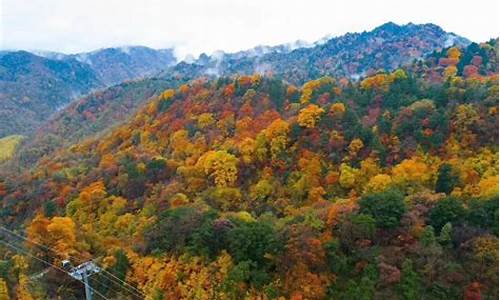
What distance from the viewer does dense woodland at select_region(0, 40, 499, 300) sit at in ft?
93.7

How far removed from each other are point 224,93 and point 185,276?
40.2m

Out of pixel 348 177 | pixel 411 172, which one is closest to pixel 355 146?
pixel 348 177

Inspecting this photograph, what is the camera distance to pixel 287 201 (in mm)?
41375

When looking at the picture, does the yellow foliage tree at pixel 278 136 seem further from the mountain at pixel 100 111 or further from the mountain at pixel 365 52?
the mountain at pixel 365 52

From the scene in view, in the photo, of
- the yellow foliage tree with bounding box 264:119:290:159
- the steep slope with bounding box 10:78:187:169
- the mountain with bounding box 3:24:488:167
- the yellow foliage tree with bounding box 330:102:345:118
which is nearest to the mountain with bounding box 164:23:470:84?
the mountain with bounding box 3:24:488:167

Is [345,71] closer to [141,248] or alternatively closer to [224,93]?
[224,93]

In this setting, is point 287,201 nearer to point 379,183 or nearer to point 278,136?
point 379,183

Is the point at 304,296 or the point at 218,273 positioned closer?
the point at 304,296

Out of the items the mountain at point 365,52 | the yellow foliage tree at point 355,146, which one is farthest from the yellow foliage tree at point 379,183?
the mountain at point 365,52

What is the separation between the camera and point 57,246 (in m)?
36.0

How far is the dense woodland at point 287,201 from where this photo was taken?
28562 mm

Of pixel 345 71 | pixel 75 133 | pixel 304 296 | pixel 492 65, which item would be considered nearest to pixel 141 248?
pixel 304 296

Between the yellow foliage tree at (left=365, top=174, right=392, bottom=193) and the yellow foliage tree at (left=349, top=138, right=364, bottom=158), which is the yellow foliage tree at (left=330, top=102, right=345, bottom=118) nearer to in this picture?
the yellow foliage tree at (left=349, top=138, right=364, bottom=158)

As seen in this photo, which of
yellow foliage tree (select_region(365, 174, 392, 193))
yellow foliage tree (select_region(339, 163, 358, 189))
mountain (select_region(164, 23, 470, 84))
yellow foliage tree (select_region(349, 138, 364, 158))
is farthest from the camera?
mountain (select_region(164, 23, 470, 84))
